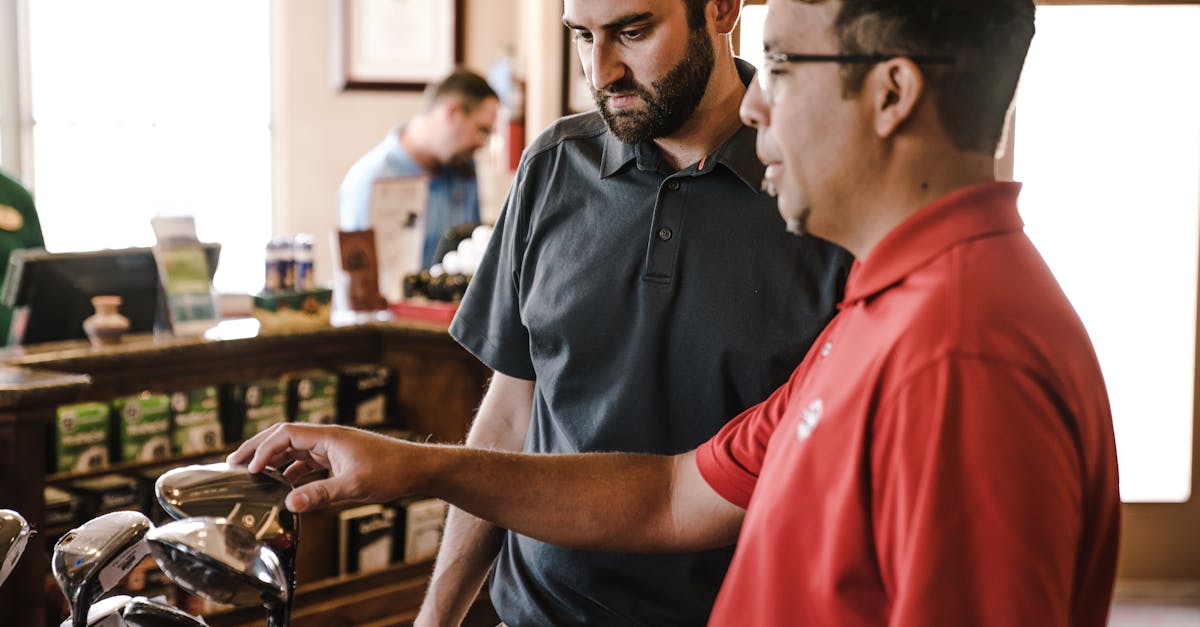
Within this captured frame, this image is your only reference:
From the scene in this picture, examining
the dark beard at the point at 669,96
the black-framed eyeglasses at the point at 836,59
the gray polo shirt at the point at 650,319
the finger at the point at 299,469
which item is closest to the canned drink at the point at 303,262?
the gray polo shirt at the point at 650,319

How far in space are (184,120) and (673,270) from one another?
518 centimetres

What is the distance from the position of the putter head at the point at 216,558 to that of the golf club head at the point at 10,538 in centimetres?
22

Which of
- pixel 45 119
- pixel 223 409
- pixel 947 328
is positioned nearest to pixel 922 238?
pixel 947 328

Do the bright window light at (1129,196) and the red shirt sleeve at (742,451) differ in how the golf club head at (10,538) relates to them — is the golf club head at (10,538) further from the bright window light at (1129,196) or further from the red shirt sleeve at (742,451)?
the bright window light at (1129,196)

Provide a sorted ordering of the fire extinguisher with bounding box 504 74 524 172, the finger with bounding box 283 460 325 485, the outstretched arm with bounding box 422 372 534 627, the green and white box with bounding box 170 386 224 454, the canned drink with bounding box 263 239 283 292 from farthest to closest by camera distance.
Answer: the fire extinguisher with bounding box 504 74 524 172 → the canned drink with bounding box 263 239 283 292 → the green and white box with bounding box 170 386 224 454 → the outstretched arm with bounding box 422 372 534 627 → the finger with bounding box 283 460 325 485

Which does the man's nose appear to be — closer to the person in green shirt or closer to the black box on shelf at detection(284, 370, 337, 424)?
the black box on shelf at detection(284, 370, 337, 424)

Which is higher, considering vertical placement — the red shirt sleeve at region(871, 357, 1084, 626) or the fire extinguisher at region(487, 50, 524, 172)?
the fire extinguisher at region(487, 50, 524, 172)

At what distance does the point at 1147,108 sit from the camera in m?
4.59

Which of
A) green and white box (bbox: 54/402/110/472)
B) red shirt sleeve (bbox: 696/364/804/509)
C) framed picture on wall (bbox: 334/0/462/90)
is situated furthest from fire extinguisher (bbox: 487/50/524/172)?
red shirt sleeve (bbox: 696/364/804/509)

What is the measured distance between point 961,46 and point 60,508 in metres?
2.62

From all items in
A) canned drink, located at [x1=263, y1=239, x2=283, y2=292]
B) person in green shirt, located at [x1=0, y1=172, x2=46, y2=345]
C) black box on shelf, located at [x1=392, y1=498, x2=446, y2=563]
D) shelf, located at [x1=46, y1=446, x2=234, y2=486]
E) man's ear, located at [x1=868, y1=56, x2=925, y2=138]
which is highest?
man's ear, located at [x1=868, y1=56, x2=925, y2=138]

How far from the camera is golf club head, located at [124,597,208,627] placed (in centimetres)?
134

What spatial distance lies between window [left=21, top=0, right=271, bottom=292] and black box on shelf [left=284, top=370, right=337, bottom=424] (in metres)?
2.79

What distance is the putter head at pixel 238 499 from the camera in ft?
4.21
